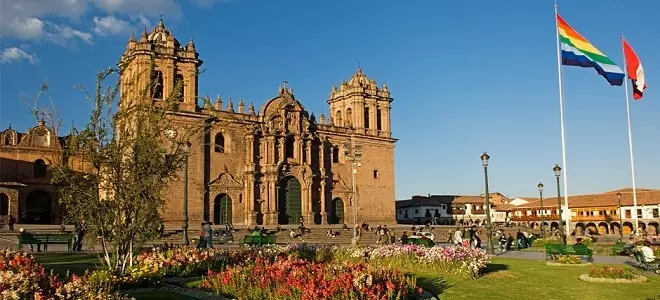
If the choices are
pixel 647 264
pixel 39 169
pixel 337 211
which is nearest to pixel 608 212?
pixel 337 211

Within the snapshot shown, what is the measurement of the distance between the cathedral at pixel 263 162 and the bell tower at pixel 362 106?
0.11 metres

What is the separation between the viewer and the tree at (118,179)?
12.0 meters

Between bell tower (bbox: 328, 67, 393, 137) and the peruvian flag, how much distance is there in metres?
26.7

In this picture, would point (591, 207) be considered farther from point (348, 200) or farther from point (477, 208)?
point (348, 200)

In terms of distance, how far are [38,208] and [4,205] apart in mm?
3454

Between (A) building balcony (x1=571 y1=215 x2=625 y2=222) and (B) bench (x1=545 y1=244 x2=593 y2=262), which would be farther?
(A) building balcony (x1=571 y1=215 x2=625 y2=222)

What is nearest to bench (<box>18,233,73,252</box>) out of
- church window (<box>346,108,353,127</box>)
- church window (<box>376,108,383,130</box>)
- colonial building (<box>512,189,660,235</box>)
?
church window (<box>346,108,353,127</box>)

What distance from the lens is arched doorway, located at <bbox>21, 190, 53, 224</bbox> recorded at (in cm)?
4275

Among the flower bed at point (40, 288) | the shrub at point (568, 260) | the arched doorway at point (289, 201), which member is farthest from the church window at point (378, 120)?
the flower bed at point (40, 288)

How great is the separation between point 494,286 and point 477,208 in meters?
72.9

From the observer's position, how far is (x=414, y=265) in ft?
50.1

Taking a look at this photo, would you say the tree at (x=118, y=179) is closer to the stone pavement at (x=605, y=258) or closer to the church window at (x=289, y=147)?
the stone pavement at (x=605, y=258)

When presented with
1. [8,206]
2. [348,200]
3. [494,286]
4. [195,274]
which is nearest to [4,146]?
[8,206]

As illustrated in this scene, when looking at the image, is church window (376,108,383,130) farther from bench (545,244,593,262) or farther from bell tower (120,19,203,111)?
bench (545,244,593,262)
